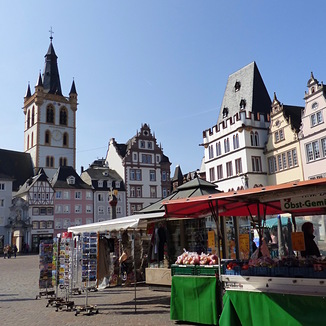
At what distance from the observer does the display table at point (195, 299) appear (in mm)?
7184

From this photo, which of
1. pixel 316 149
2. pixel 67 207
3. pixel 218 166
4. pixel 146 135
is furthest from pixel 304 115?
pixel 67 207

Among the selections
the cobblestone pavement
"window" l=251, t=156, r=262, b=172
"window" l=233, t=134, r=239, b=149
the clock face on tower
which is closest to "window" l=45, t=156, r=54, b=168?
the clock face on tower

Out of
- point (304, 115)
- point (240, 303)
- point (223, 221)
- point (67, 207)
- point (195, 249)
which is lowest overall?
point (240, 303)

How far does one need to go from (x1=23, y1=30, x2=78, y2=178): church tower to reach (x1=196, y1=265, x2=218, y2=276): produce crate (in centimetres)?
6887

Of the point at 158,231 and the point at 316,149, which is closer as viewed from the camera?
the point at 158,231

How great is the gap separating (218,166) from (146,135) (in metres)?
22.2

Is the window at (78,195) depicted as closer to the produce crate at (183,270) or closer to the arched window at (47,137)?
the arched window at (47,137)

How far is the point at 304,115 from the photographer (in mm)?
32969

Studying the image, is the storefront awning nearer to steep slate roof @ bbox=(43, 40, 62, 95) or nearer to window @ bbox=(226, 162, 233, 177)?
window @ bbox=(226, 162, 233, 177)

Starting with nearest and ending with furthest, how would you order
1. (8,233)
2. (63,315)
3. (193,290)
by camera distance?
(193,290) → (63,315) → (8,233)

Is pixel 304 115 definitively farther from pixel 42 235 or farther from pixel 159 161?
pixel 42 235

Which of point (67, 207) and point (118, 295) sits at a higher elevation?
point (67, 207)

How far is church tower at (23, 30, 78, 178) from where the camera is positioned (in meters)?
76.1

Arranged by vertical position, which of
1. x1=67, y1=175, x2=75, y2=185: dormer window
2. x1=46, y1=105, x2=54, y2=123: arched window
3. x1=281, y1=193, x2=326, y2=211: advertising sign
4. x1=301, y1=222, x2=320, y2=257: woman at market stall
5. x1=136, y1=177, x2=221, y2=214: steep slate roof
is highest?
x1=46, y1=105, x2=54, y2=123: arched window
